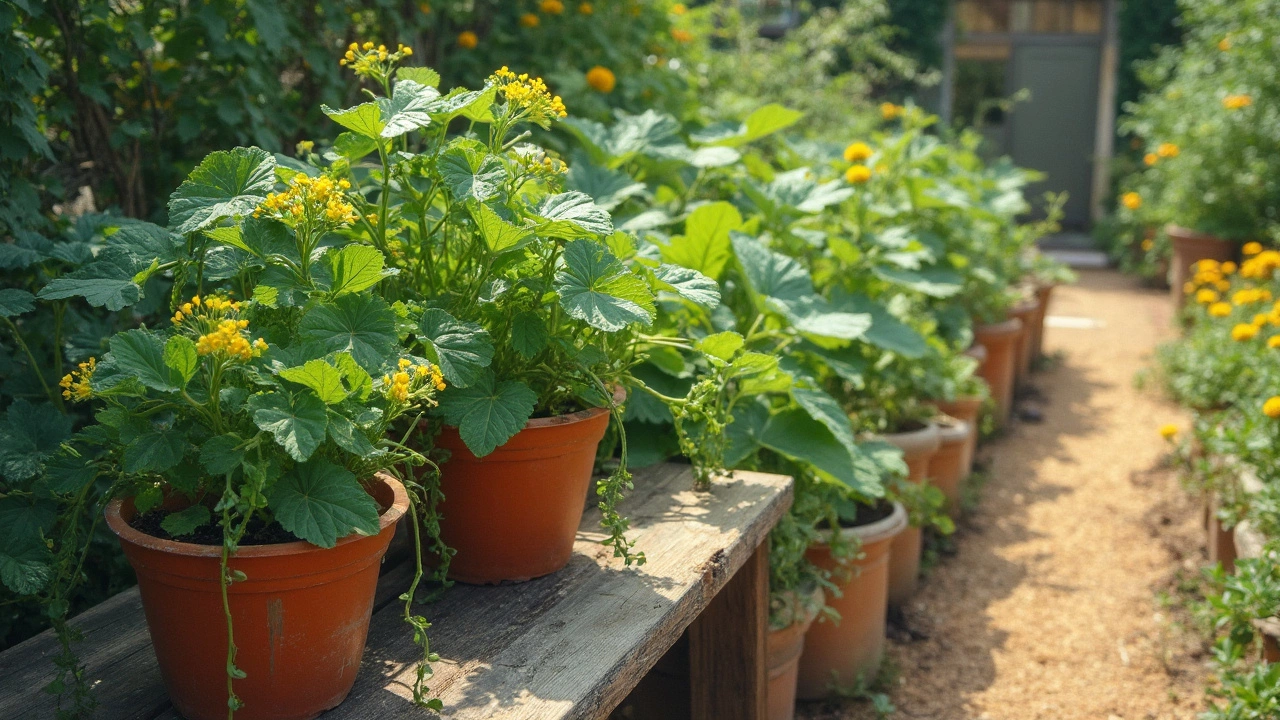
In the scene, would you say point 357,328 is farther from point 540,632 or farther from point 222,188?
point 540,632

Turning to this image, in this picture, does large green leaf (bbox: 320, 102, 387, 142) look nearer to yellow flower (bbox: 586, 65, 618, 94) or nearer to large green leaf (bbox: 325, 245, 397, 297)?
large green leaf (bbox: 325, 245, 397, 297)

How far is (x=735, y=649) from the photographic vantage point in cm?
164

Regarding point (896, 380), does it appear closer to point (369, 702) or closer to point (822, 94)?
point (369, 702)

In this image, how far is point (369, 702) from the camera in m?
1.01

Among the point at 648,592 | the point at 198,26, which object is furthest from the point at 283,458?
the point at 198,26

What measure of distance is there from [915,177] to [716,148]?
0.88 metres

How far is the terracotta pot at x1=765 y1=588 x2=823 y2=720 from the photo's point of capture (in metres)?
1.84

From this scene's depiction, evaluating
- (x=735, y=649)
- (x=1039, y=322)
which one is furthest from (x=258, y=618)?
(x=1039, y=322)

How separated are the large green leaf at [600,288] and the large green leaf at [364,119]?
0.77ft

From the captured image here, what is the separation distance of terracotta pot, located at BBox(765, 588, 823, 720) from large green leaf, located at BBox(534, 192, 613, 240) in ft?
3.12

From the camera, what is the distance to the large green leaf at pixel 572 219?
1.10m

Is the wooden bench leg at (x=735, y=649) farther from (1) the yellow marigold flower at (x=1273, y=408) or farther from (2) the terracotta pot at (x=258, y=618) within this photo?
(1) the yellow marigold flower at (x=1273, y=408)

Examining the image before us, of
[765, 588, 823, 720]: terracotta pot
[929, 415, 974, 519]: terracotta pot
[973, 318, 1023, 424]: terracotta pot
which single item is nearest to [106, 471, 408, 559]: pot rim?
[765, 588, 823, 720]: terracotta pot

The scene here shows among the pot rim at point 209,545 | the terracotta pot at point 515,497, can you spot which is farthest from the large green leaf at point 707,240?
the pot rim at point 209,545
